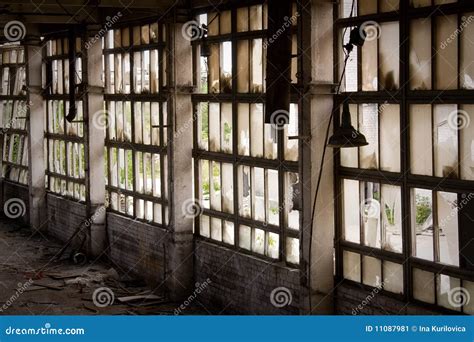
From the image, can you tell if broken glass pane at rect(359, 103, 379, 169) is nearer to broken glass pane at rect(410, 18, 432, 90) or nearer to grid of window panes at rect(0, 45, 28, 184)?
broken glass pane at rect(410, 18, 432, 90)

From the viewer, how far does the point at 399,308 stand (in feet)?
31.9

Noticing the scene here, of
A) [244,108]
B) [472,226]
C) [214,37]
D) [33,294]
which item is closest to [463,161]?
[472,226]

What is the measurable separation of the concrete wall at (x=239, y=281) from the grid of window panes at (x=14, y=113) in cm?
1049

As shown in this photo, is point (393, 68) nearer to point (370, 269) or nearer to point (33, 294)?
point (370, 269)

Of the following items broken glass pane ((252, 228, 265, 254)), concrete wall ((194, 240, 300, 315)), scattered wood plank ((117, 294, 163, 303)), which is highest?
broken glass pane ((252, 228, 265, 254))

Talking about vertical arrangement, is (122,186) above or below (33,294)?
above

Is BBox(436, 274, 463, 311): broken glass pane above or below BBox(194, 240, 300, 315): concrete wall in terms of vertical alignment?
above

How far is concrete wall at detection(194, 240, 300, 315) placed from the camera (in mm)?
11758

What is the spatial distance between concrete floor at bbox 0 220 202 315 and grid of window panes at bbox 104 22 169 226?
4.91ft

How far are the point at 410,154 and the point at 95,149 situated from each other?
10.2 meters

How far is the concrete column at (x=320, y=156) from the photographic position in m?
10.5

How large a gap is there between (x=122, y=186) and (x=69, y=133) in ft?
11.8

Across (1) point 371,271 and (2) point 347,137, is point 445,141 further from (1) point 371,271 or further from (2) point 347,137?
(1) point 371,271

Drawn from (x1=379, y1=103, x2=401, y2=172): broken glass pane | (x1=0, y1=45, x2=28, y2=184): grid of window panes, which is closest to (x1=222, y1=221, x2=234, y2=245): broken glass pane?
(x1=379, y1=103, x2=401, y2=172): broken glass pane
